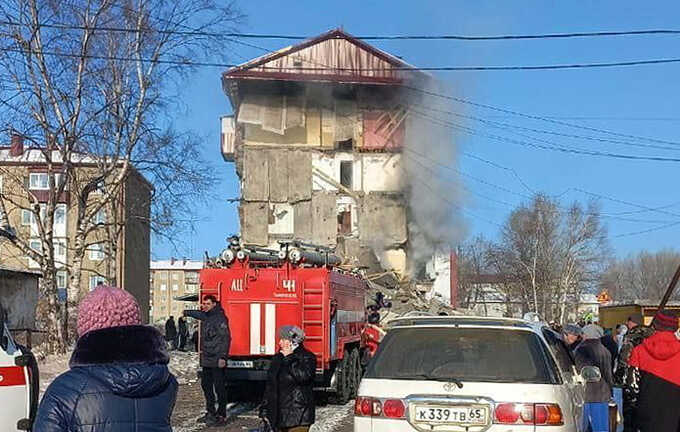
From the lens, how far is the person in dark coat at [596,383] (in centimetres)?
1073

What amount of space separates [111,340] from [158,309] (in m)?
146

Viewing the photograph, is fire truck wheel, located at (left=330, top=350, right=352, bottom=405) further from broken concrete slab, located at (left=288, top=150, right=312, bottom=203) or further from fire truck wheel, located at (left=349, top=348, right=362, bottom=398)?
broken concrete slab, located at (left=288, top=150, right=312, bottom=203)

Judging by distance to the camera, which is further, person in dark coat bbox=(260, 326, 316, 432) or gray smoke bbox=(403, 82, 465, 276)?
gray smoke bbox=(403, 82, 465, 276)

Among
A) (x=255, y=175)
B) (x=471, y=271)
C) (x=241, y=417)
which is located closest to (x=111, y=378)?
(x=241, y=417)

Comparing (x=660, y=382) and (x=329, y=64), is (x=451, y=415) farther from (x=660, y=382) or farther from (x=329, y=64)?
(x=329, y=64)

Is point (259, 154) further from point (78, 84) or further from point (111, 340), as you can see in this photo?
point (111, 340)

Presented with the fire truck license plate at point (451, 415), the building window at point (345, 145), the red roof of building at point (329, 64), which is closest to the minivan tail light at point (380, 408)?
the fire truck license plate at point (451, 415)

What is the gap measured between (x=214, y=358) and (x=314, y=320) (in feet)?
7.91

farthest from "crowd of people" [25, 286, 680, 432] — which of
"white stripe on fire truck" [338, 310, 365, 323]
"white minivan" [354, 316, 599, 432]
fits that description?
"white stripe on fire truck" [338, 310, 365, 323]

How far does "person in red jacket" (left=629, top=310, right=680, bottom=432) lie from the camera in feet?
23.6

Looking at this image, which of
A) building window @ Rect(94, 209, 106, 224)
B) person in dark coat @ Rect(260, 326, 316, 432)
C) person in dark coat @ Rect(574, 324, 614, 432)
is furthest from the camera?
building window @ Rect(94, 209, 106, 224)

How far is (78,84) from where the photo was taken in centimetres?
2395

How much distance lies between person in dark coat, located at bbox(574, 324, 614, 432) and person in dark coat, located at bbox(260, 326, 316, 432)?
12.4 feet

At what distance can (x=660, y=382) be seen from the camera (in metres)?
7.29
